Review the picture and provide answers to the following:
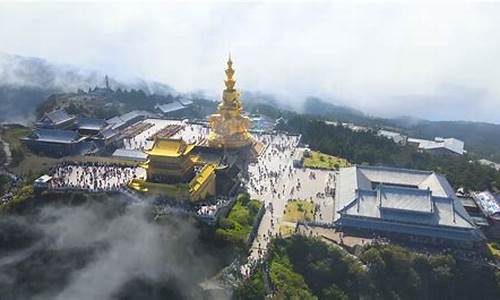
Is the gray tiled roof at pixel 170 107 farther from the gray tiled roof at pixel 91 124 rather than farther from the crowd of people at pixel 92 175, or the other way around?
the crowd of people at pixel 92 175

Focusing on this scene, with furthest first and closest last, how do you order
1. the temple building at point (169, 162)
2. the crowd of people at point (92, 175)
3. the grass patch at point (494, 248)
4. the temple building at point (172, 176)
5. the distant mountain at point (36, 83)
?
the distant mountain at point (36, 83) → the crowd of people at point (92, 175) → the temple building at point (169, 162) → the temple building at point (172, 176) → the grass patch at point (494, 248)

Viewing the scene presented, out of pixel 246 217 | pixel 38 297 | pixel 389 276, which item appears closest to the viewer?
pixel 38 297

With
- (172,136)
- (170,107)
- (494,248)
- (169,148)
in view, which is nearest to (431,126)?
(170,107)

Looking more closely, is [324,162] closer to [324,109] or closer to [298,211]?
[298,211]

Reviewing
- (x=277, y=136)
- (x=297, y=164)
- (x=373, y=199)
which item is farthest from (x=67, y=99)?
(x=373, y=199)

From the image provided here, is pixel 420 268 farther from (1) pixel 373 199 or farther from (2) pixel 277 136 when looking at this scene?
(2) pixel 277 136

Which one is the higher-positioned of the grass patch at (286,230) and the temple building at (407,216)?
the temple building at (407,216)

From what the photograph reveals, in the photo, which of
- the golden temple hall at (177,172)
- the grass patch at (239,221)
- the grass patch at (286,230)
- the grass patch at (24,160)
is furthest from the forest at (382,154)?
the grass patch at (24,160)
